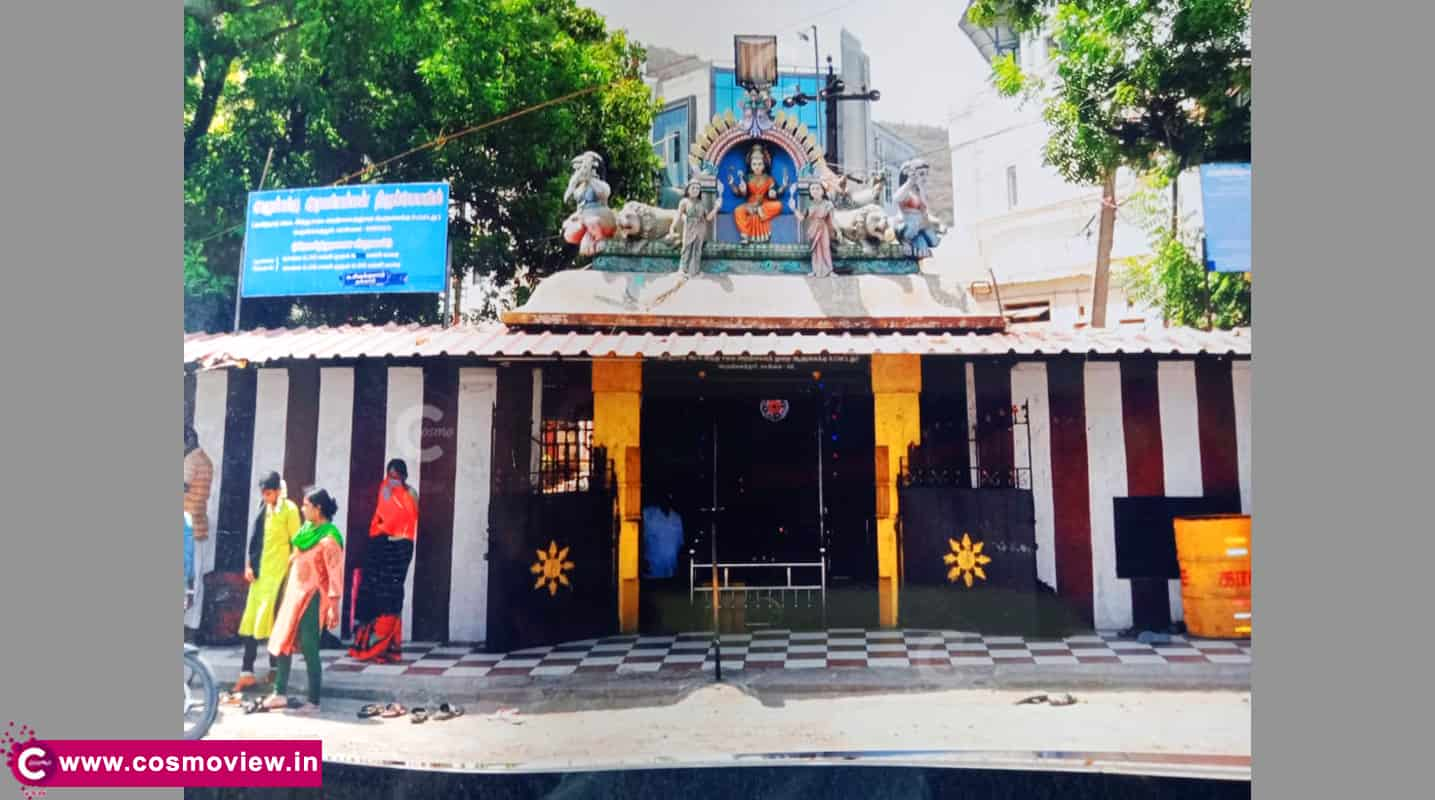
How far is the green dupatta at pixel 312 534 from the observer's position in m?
4.86

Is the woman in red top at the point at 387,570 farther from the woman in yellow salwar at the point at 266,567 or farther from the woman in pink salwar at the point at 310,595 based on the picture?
the woman in yellow salwar at the point at 266,567

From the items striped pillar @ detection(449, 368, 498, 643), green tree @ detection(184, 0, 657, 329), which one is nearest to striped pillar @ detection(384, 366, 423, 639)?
striped pillar @ detection(449, 368, 498, 643)

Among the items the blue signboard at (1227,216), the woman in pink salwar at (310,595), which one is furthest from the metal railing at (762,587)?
the blue signboard at (1227,216)

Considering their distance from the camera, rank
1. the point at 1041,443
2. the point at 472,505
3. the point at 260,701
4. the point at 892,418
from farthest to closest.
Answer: the point at 1041,443, the point at 892,418, the point at 472,505, the point at 260,701

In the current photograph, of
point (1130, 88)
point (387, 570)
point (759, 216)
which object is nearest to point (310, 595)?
point (387, 570)

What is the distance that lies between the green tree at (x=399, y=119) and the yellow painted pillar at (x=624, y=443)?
0.72m

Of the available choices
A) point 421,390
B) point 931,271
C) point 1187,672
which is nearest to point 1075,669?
point 1187,672

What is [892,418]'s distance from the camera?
5227 mm

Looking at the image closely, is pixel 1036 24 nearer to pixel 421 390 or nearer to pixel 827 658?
pixel 827 658

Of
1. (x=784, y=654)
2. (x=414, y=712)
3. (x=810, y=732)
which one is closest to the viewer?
(x=810, y=732)

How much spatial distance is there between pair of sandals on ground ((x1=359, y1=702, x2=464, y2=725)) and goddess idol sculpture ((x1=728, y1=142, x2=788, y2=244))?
2958 millimetres

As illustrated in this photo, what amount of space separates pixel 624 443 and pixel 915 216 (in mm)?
2089

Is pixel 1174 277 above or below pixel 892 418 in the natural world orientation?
above

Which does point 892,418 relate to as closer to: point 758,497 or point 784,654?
point 758,497
